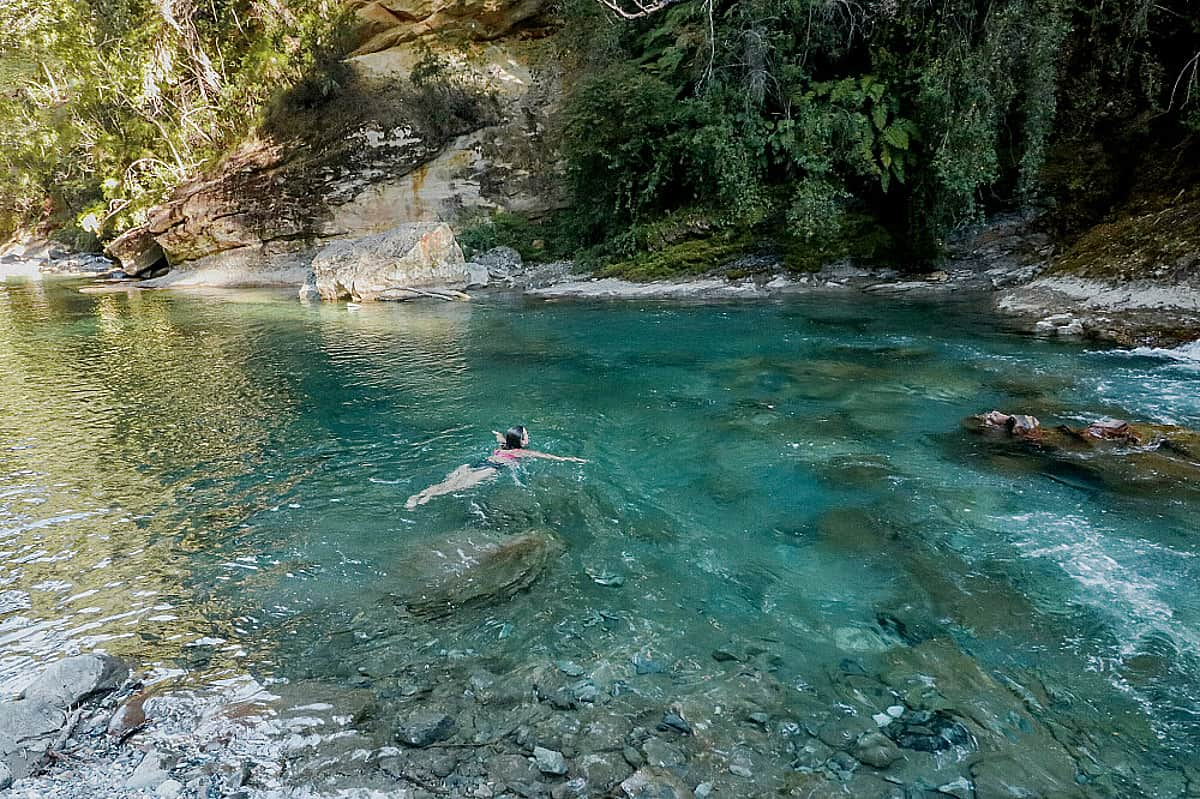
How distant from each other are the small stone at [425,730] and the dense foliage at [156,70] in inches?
1101

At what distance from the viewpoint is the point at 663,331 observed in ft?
43.1

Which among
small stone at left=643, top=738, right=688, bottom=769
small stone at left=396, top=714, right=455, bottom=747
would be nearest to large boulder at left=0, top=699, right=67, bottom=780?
small stone at left=396, top=714, right=455, bottom=747

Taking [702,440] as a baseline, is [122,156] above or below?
above

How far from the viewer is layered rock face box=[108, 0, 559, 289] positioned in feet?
83.0

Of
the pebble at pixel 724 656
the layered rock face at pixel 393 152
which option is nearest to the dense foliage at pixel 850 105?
the layered rock face at pixel 393 152

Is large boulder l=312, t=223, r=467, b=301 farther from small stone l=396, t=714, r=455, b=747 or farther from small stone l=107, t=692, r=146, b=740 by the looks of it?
small stone l=396, t=714, r=455, b=747

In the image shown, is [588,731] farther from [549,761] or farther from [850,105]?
[850,105]

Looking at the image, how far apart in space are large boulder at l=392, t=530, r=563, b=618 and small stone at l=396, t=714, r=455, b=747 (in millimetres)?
1010

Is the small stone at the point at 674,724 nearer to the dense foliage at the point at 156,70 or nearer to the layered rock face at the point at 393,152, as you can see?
the layered rock face at the point at 393,152

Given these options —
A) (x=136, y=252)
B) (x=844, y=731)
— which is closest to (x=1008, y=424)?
(x=844, y=731)

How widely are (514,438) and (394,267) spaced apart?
15127mm

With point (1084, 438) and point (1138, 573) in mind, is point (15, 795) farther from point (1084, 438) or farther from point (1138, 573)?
point (1084, 438)

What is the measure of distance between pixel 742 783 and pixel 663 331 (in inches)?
418

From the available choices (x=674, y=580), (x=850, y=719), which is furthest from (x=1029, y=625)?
(x=674, y=580)
